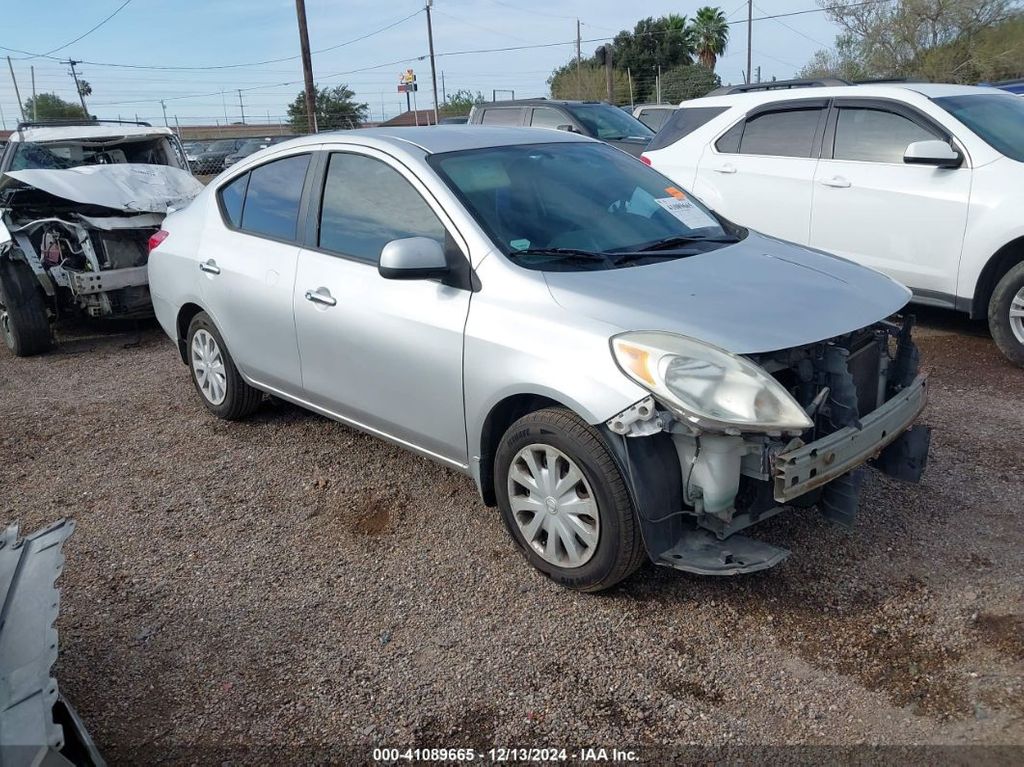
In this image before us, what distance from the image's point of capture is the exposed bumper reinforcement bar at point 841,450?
281 cm

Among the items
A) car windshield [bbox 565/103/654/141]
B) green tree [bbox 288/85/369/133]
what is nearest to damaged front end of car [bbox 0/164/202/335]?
car windshield [bbox 565/103/654/141]

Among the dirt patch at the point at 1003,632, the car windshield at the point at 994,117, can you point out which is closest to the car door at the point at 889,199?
the car windshield at the point at 994,117

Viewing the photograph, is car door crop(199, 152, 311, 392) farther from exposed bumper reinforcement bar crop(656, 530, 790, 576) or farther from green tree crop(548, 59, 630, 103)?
green tree crop(548, 59, 630, 103)

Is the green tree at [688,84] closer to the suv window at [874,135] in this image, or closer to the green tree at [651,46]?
the green tree at [651,46]

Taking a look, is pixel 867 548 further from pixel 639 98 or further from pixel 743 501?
pixel 639 98

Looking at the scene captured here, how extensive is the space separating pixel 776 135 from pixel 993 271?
204 cm

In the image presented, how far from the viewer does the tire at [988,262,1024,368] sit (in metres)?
5.55

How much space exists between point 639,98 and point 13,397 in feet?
146

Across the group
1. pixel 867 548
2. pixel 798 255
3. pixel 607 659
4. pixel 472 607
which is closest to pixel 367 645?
pixel 472 607

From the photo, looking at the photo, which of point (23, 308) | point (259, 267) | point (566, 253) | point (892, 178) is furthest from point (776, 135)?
point (23, 308)

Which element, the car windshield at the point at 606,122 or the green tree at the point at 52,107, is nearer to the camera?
the car windshield at the point at 606,122

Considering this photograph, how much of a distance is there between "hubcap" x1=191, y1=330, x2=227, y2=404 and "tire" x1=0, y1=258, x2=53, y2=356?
2639mm

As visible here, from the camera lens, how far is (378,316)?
3760 mm

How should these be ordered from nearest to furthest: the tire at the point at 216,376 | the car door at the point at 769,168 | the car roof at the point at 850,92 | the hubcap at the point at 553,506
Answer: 1. the hubcap at the point at 553,506
2. the tire at the point at 216,376
3. the car roof at the point at 850,92
4. the car door at the point at 769,168
